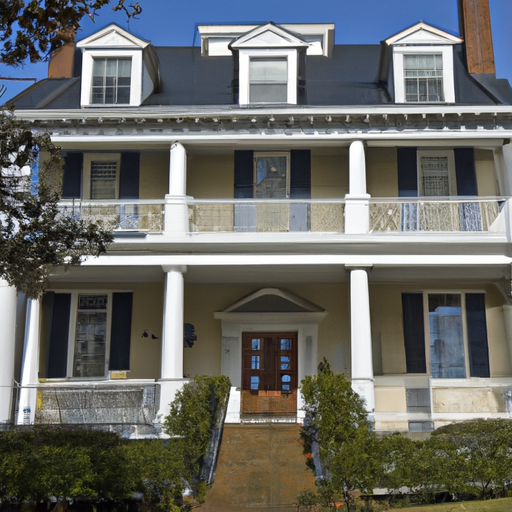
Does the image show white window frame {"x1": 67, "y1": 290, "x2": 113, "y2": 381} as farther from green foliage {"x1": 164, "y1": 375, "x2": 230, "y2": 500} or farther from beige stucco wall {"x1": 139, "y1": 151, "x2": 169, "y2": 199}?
green foliage {"x1": 164, "y1": 375, "x2": 230, "y2": 500}

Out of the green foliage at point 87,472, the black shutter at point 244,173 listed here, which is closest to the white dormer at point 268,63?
the black shutter at point 244,173

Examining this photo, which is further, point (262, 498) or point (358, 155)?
point (358, 155)

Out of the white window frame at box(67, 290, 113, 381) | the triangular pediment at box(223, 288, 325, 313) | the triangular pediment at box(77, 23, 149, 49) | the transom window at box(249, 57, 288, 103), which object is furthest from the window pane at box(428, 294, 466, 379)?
the triangular pediment at box(77, 23, 149, 49)

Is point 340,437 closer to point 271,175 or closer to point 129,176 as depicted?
point 271,175

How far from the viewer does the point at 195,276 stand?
18469 millimetres

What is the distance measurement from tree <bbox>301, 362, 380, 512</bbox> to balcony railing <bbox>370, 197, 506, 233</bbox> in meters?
4.42

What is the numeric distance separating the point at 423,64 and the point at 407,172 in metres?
2.70

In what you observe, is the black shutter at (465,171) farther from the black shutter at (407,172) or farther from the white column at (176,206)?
the white column at (176,206)

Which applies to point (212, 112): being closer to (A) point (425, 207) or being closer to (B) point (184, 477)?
(A) point (425, 207)

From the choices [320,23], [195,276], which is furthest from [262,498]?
[320,23]

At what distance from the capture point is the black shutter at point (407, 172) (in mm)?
18578

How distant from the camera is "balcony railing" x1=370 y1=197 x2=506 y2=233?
17.3m

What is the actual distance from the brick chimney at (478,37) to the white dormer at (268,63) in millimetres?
4341

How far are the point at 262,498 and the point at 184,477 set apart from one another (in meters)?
1.47
